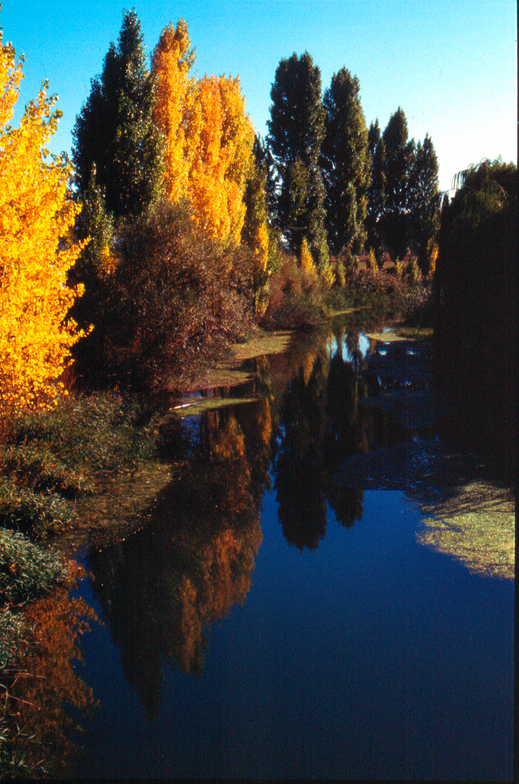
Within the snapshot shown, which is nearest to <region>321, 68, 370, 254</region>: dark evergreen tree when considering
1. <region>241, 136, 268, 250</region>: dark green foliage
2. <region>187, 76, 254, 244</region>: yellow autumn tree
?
<region>241, 136, 268, 250</region>: dark green foliage

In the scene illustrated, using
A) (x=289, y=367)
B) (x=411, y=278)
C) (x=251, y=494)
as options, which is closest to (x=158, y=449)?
(x=251, y=494)

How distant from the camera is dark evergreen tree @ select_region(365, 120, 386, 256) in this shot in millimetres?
48312

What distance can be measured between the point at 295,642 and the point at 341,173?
41.1m

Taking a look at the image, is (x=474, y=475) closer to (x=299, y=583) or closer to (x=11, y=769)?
(x=299, y=583)

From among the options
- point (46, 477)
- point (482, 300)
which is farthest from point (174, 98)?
point (46, 477)

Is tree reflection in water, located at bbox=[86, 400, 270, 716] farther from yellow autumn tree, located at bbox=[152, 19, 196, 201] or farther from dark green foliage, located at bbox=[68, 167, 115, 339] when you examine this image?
yellow autumn tree, located at bbox=[152, 19, 196, 201]

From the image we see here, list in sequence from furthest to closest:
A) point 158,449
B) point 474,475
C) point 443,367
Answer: point 443,367, point 158,449, point 474,475

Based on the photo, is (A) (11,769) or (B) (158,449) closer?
(A) (11,769)

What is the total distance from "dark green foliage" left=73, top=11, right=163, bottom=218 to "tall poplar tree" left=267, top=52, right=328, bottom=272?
19.3m

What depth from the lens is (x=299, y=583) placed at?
6477 millimetres

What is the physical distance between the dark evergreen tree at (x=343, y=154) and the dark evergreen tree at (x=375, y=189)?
5.67 m

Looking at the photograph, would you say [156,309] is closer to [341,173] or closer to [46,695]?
[46,695]

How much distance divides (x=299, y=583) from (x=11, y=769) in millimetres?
3291

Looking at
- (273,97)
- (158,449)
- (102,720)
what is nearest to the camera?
(102,720)
